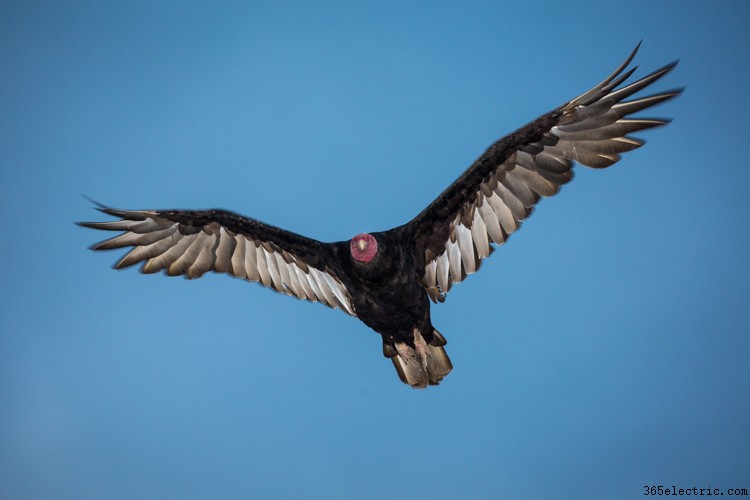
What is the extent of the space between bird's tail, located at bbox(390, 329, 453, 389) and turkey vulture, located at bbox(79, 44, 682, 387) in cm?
1

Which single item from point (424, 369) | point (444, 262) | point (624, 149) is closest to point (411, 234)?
point (444, 262)

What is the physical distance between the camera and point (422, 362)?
28.3 ft

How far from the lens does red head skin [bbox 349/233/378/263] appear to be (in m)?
7.50

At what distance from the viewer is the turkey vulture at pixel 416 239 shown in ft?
24.5

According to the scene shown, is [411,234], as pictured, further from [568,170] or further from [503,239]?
[568,170]

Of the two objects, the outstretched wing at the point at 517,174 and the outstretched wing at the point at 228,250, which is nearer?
the outstretched wing at the point at 517,174

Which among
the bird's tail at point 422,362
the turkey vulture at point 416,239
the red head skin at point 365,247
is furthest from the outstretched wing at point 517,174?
the red head skin at point 365,247

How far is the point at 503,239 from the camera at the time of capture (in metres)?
8.20

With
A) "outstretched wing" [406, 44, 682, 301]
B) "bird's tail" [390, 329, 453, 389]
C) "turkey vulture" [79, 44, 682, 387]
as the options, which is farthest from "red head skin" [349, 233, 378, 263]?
"bird's tail" [390, 329, 453, 389]

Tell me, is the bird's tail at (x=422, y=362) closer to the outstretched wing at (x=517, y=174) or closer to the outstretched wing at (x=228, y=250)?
the outstretched wing at (x=517, y=174)

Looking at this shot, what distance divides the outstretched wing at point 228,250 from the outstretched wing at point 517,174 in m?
1.28

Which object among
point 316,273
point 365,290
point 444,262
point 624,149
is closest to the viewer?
point 624,149

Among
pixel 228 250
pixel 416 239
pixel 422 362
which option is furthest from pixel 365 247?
pixel 228 250

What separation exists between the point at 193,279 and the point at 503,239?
13.2ft
